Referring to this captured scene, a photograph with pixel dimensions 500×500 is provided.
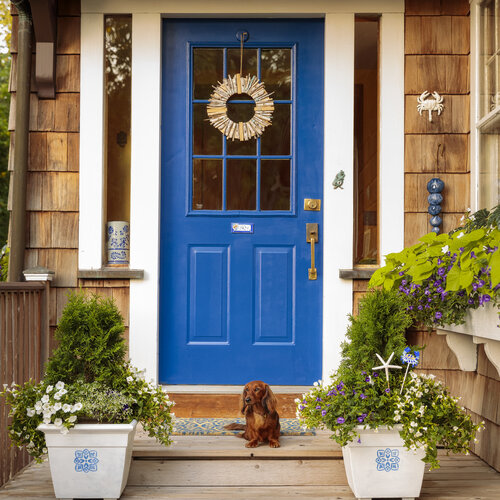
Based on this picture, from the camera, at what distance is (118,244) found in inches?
129

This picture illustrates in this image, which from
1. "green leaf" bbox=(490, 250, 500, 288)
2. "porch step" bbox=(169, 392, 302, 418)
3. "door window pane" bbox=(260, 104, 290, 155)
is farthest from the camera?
"door window pane" bbox=(260, 104, 290, 155)

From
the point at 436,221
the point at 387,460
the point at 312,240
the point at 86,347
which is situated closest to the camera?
the point at 387,460

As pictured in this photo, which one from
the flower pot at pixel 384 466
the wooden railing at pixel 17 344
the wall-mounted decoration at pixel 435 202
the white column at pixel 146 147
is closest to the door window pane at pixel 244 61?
the white column at pixel 146 147

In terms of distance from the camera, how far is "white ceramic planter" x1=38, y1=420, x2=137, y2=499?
2.20 m

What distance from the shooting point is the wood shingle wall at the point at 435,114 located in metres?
3.20

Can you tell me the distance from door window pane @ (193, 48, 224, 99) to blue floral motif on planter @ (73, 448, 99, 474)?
2.00 meters

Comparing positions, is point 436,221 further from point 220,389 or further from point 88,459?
point 88,459

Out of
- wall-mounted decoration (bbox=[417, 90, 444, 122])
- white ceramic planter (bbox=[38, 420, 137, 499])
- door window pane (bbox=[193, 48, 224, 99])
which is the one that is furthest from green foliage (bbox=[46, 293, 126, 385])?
wall-mounted decoration (bbox=[417, 90, 444, 122])

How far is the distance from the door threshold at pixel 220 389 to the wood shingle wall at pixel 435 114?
2.25ft

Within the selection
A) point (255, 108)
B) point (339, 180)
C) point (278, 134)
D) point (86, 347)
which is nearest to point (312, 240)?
point (339, 180)

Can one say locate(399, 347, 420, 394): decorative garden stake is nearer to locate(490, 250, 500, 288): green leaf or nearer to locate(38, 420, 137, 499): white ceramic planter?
locate(490, 250, 500, 288): green leaf

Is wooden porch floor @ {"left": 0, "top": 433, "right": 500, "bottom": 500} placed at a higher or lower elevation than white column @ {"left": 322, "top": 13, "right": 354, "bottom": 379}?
lower

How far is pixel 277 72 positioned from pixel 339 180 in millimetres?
715

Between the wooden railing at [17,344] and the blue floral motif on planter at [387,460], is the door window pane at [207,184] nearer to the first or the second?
the wooden railing at [17,344]
